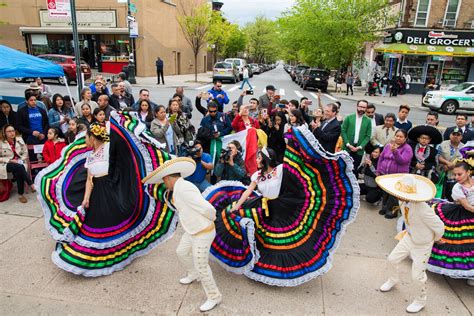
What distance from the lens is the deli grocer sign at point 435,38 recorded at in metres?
24.7

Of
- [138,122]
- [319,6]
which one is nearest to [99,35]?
[319,6]

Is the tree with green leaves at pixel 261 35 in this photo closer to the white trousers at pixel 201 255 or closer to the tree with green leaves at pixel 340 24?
the tree with green leaves at pixel 340 24

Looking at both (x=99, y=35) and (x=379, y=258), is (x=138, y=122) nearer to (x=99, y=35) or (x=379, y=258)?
(x=379, y=258)

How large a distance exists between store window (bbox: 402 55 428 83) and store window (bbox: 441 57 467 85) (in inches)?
57.6

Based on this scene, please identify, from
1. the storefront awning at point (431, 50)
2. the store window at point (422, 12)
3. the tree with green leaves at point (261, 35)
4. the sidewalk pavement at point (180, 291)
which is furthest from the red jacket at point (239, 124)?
the tree with green leaves at point (261, 35)

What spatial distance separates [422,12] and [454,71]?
477 centimetres

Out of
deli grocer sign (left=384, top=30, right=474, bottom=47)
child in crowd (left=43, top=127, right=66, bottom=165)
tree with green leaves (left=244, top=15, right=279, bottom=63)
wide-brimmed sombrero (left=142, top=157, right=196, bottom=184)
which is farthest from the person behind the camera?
tree with green leaves (left=244, top=15, right=279, bottom=63)

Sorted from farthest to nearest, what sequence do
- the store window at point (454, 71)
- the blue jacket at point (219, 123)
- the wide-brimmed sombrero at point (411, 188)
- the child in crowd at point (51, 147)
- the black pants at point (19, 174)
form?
the store window at point (454, 71) → the blue jacket at point (219, 123) → the child in crowd at point (51, 147) → the black pants at point (19, 174) → the wide-brimmed sombrero at point (411, 188)

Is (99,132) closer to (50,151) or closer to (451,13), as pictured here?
(50,151)

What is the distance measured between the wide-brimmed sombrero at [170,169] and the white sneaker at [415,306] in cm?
265

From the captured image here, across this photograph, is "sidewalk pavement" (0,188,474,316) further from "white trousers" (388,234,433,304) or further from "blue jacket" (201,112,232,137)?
"blue jacket" (201,112,232,137)

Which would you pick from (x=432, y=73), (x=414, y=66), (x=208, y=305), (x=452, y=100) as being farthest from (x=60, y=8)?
(x=432, y=73)

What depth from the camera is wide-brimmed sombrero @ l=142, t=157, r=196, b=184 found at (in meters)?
3.23

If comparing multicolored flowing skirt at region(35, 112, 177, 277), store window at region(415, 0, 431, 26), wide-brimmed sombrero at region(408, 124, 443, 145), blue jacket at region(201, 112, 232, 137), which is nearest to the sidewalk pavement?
multicolored flowing skirt at region(35, 112, 177, 277)
